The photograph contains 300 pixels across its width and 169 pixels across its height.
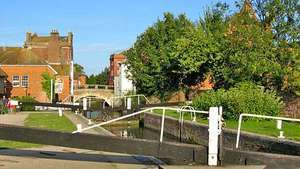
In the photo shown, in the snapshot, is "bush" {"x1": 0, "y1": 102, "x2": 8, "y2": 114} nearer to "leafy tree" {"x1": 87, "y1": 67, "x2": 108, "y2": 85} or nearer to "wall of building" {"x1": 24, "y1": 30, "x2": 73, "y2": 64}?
"wall of building" {"x1": 24, "y1": 30, "x2": 73, "y2": 64}

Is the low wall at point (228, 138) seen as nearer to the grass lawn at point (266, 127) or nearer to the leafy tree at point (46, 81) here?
the grass lawn at point (266, 127)

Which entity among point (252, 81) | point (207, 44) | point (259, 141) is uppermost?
point (207, 44)

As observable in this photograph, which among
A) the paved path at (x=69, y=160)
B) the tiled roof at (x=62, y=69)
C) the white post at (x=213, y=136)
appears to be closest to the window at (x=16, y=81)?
the tiled roof at (x=62, y=69)

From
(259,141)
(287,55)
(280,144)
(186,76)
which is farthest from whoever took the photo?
(186,76)

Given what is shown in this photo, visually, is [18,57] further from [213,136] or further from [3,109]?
[213,136]

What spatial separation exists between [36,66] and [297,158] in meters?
89.6

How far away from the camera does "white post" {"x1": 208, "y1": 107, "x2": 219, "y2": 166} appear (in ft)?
30.9

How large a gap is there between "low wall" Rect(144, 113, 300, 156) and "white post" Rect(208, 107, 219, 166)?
1.17 meters

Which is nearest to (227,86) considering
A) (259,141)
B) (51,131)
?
(259,141)

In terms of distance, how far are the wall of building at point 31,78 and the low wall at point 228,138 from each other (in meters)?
59.0

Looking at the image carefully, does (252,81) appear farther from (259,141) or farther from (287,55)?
(259,141)

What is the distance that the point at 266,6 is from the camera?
34.9 metres

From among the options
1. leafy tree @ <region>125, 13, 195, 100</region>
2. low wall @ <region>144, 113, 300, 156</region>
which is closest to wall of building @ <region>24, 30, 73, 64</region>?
leafy tree @ <region>125, 13, 195, 100</region>

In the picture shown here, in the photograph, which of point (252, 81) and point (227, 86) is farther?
point (227, 86)
